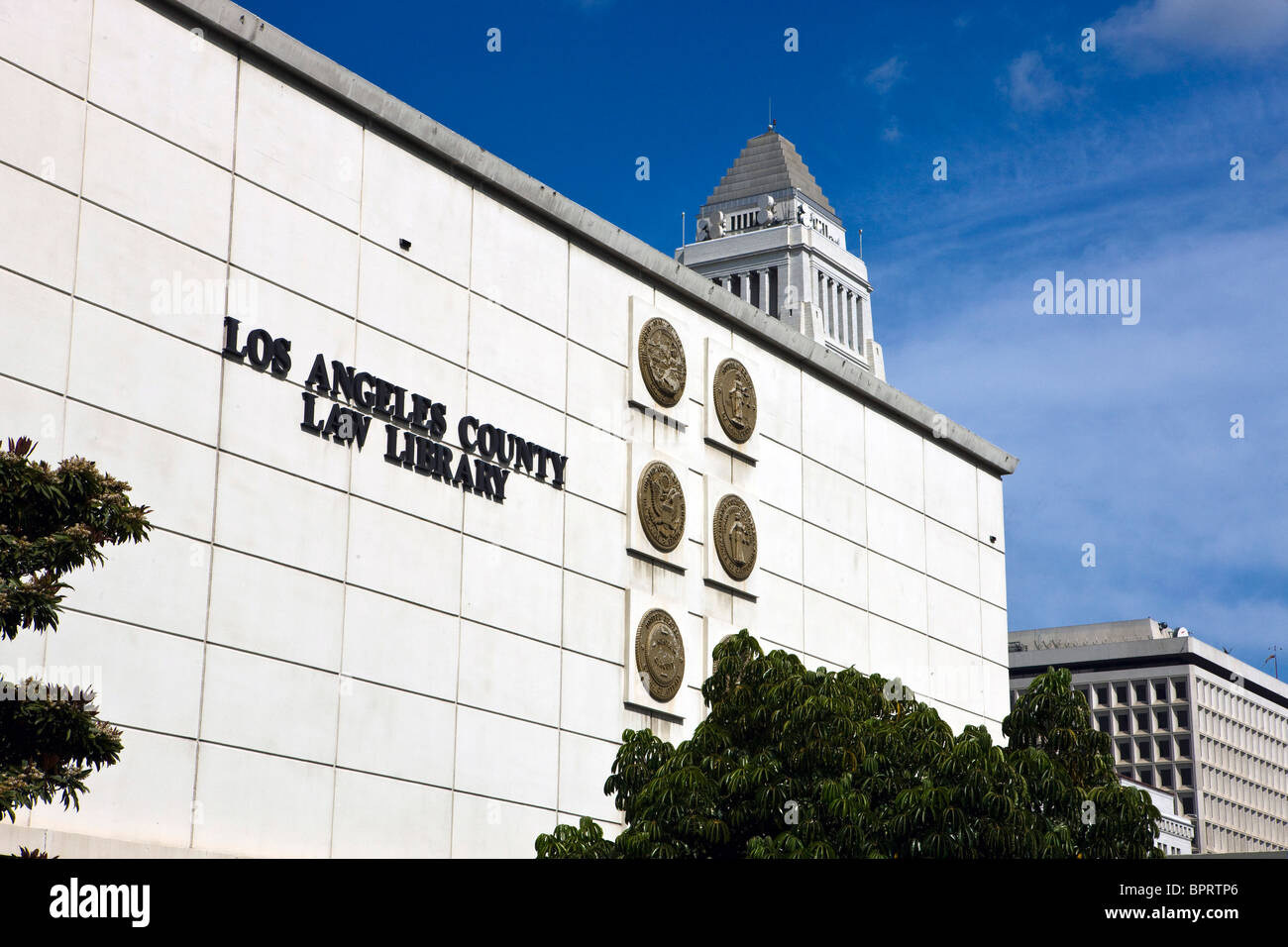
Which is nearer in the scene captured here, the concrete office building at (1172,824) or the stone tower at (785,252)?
the concrete office building at (1172,824)

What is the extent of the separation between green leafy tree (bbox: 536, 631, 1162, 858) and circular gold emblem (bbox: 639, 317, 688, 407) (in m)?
14.5

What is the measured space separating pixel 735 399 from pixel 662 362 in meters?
3.33

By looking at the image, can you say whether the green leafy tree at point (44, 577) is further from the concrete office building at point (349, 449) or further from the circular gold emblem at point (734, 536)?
the circular gold emblem at point (734, 536)

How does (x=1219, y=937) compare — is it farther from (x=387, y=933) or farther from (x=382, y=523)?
(x=382, y=523)

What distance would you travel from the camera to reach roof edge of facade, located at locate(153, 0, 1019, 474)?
112ft

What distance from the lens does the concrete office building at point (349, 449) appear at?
30.1m

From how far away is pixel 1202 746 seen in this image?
151 meters

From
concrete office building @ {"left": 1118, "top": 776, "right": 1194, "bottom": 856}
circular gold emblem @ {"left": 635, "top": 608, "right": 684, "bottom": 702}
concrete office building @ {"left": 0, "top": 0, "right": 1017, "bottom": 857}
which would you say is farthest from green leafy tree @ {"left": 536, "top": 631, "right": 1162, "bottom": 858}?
concrete office building @ {"left": 1118, "top": 776, "right": 1194, "bottom": 856}

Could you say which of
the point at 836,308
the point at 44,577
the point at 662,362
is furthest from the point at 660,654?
the point at 836,308

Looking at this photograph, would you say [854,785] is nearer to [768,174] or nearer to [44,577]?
[44,577]

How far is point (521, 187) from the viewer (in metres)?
40.6

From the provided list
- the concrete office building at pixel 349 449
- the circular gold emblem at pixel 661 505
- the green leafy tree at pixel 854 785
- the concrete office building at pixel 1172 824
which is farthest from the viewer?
the concrete office building at pixel 1172 824

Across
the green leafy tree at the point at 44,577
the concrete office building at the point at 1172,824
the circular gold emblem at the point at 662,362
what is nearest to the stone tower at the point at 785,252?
the concrete office building at the point at 1172,824

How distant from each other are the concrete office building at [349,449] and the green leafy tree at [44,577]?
8486mm
